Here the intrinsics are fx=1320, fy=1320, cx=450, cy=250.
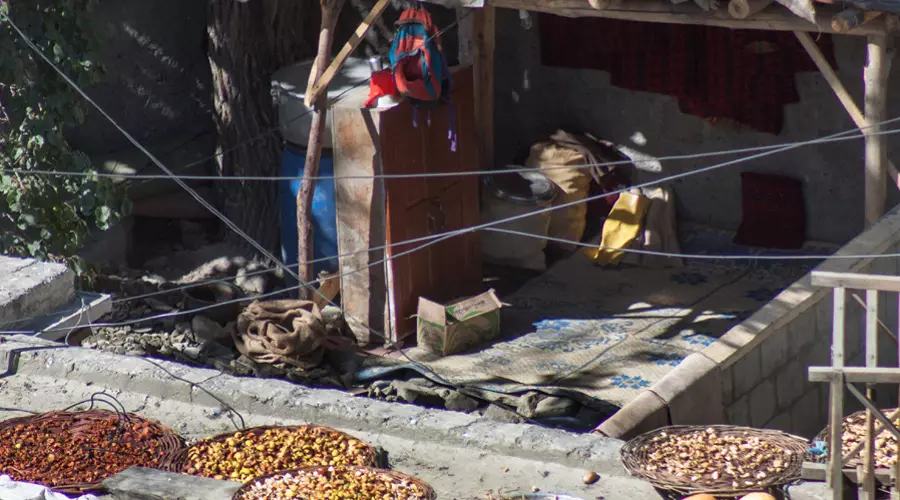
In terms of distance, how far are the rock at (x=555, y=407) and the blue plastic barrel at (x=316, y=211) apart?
2789mm

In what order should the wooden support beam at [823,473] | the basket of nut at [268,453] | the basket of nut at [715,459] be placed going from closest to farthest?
1. the wooden support beam at [823,473]
2. the basket of nut at [715,459]
3. the basket of nut at [268,453]

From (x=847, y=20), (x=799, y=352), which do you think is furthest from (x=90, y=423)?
(x=847, y=20)

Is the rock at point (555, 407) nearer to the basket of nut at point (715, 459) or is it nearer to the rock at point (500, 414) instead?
the rock at point (500, 414)

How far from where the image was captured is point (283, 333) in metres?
9.63

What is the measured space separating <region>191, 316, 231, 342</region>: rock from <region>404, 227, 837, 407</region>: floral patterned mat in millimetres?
1627

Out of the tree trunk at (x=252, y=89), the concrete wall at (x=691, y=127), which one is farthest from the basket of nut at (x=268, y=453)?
the tree trunk at (x=252, y=89)

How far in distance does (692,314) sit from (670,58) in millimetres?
2254

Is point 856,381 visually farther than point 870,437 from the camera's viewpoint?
No

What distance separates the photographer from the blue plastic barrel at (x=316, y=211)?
34.7ft

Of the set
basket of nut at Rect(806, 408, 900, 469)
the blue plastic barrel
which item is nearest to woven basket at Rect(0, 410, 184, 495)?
basket of nut at Rect(806, 408, 900, 469)

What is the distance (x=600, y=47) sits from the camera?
11.5 meters

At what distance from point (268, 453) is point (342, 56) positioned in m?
4.70

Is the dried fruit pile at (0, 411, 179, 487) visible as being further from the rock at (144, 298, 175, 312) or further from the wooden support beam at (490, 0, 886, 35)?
the wooden support beam at (490, 0, 886, 35)

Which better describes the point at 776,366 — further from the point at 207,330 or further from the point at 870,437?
the point at 207,330
